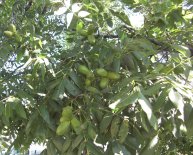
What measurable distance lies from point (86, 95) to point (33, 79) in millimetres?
334

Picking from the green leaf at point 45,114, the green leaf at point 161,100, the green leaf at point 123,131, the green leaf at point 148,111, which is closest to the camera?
the green leaf at point 148,111

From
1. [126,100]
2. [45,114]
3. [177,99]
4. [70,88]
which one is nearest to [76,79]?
[70,88]

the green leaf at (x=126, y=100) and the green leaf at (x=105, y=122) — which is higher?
the green leaf at (x=126, y=100)

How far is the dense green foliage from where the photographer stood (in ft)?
5.58

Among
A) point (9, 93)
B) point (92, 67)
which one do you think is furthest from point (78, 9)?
point (9, 93)

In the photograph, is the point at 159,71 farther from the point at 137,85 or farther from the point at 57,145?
the point at 57,145

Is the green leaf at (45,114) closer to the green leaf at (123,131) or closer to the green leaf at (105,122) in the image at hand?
the green leaf at (105,122)

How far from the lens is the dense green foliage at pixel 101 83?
170 centimetres

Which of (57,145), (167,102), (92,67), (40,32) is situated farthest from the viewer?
(40,32)

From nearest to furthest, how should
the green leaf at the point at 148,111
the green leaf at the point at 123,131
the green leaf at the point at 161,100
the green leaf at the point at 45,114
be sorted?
the green leaf at the point at 148,111 → the green leaf at the point at 161,100 → the green leaf at the point at 123,131 → the green leaf at the point at 45,114

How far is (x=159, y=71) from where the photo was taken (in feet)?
5.78

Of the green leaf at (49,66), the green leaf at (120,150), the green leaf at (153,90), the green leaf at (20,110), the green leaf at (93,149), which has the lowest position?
the green leaf at (120,150)

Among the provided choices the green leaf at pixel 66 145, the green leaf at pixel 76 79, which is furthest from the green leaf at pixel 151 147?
the green leaf at pixel 76 79

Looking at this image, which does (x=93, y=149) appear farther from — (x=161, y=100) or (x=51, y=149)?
(x=161, y=100)
